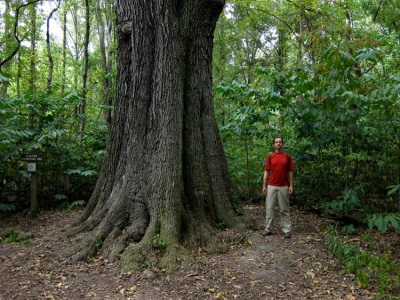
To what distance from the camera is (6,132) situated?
19.7 feet

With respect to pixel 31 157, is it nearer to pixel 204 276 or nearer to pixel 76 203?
pixel 76 203

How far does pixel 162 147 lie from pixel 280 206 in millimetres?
2338

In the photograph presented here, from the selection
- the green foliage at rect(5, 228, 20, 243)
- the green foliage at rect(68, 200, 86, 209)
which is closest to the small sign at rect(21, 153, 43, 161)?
the green foliage at rect(68, 200, 86, 209)

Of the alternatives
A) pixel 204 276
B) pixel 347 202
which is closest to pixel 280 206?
pixel 347 202

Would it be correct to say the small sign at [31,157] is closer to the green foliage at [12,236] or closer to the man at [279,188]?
the green foliage at [12,236]

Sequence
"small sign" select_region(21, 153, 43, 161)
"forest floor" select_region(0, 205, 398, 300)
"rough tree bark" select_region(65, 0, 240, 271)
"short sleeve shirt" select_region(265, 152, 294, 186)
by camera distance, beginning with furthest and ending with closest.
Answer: "small sign" select_region(21, 153, 43, 161)
"short sleeve shirt" select_region(265, 152, 294, 186)
"rough tree bark" select_region(65, 0, 240, 271)
"forest floor" select_region(0, 205, 398, 300)

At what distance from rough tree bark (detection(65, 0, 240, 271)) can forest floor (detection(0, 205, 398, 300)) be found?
0.33 meters

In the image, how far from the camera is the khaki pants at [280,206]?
222 inches

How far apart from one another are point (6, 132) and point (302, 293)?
568 centimetres

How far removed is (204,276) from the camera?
4.07 meters

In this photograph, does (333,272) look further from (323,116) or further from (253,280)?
(323,116)

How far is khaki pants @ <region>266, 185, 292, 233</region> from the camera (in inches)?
222

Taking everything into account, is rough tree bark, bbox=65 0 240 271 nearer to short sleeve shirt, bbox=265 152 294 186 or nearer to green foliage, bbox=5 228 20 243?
short sleeve shirt, bbox=265 152 294 186

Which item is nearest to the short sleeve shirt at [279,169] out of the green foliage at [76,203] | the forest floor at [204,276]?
the forest floor at [204,276]
